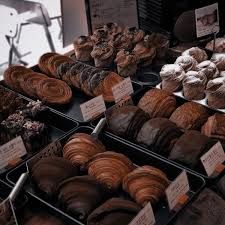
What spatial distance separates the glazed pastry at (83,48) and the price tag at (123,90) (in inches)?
13.8

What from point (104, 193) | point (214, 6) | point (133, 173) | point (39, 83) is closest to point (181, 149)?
point (133, 173)

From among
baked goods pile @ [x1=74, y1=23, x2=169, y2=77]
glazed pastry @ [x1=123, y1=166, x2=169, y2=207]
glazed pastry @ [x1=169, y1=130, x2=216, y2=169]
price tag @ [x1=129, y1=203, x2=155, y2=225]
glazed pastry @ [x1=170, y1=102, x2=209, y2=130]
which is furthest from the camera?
baked goods pile @ [x1=74, y1=23, x2=169, y2=77]

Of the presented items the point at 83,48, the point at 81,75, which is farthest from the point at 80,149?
the point at 83,48

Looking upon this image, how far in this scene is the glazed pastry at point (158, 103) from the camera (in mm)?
1565

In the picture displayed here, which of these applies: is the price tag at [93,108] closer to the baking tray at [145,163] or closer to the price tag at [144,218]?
the baking tray at [145,163]

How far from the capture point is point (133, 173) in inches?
49.5

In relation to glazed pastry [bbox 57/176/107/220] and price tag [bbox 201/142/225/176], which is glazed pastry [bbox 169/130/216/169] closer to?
price tag [bbox 201/142/225/176]

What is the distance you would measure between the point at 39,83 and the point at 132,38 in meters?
0.51

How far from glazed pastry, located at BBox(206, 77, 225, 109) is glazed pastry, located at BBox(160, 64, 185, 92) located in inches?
4.9

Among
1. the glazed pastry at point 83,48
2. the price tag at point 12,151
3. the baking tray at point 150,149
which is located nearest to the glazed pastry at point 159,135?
the baking tray at point 150,149

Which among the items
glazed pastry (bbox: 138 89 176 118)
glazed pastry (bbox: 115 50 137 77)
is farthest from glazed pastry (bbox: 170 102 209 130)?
glazed pastry (bbox: 115 50 137 77)

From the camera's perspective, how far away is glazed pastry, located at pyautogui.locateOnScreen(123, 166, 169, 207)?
3.98 ft

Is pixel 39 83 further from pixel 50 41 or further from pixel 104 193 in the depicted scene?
pixel 50 41

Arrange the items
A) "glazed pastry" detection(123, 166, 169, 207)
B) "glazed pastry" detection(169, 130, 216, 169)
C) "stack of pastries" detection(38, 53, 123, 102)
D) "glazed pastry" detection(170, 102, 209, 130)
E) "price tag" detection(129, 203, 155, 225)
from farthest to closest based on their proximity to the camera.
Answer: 1. "stack of pastries" detection(38, 53, 123, 102)
2. "glazed pastry" detection(170, 102, 209, 130)
3. "glazed pastry" detection(169, 130, 216, 169)
4. "glazed pastry" detection(123, 166, 169, 207)
5. "price tag" detection(129, 203, 155, 225)
